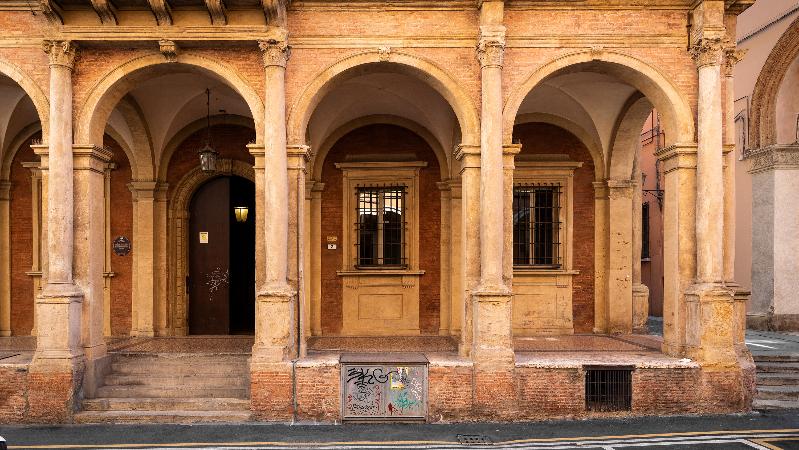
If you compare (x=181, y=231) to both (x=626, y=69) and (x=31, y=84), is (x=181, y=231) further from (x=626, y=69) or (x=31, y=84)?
(x=626, y=69)

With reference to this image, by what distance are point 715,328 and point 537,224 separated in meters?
4.68

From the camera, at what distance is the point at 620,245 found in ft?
40.0

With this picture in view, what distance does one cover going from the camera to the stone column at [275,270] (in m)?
8.32

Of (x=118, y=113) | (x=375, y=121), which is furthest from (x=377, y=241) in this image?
(x=118, y=113)

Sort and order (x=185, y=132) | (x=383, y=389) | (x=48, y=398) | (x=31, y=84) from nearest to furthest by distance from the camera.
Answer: (x=48, y=398) → (x=383, y=389) → (x=31, y=84) → (x=185, y=132)

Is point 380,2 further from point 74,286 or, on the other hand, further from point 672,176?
point 74,286

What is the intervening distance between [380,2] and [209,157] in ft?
13.9

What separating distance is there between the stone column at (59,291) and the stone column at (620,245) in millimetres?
9998

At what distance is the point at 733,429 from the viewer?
7.77 meters

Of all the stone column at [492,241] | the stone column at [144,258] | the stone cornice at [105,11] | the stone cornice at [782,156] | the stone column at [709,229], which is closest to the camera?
the stone cornice at [105,11]

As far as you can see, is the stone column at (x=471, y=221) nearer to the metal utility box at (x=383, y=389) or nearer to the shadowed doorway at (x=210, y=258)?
the metal utility box at (x=383, y=389)

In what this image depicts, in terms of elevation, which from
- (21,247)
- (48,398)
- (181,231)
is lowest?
(48,398)

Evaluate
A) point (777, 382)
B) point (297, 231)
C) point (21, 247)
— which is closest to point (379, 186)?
point (297, 231)

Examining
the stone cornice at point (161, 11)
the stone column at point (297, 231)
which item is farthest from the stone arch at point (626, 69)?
the stone cornice at point (161, 11)
